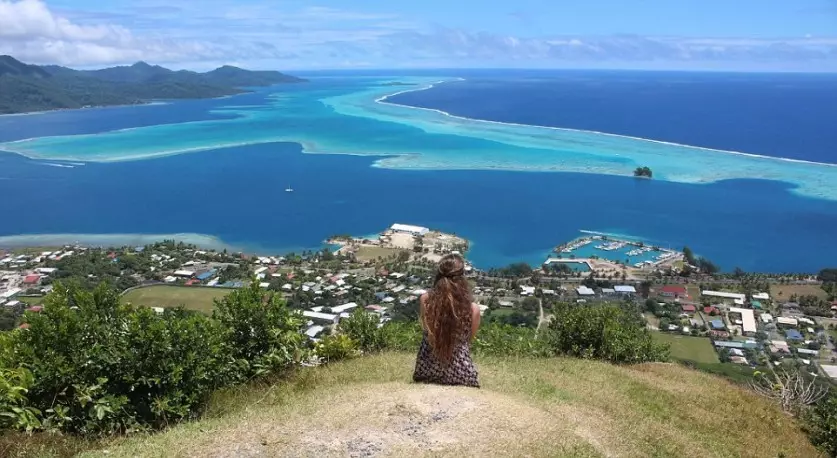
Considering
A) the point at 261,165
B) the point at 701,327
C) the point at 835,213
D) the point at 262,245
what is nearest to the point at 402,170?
the point at 261,165

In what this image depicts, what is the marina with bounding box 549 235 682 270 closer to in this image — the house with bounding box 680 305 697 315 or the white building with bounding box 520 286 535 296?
the white building with bounding box 520 286 535 296

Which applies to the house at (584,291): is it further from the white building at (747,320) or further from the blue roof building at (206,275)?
the blue roof building at (206,275)

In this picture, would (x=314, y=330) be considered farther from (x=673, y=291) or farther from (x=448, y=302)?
(x=673, y=291)

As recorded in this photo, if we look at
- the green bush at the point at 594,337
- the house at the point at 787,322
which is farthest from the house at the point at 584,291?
the green bush at the point at 594,337

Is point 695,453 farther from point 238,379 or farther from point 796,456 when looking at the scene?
point 238,379

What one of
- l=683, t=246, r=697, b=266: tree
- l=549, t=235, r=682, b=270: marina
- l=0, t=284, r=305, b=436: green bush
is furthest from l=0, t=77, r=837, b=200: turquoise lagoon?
l=0, t=284, r=305, b=436: green bush

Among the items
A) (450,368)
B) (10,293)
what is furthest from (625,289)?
(10,293)
